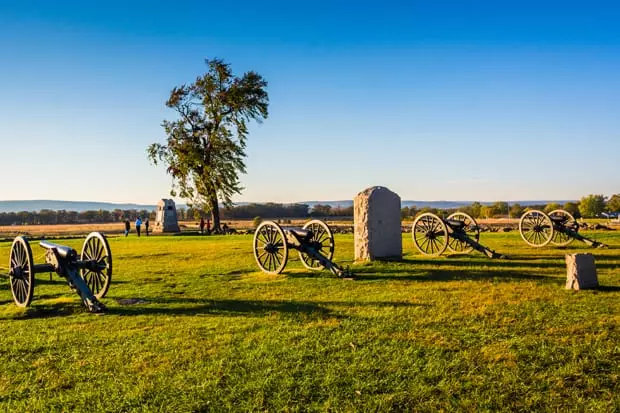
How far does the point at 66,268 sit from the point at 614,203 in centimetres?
4785

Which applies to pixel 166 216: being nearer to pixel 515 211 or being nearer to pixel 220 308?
pixel 220 308

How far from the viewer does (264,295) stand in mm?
10000

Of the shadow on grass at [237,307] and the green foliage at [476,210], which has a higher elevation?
the green foliage at [476,210]

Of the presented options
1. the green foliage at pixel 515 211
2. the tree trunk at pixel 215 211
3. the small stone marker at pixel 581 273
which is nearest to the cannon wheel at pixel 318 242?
the small stone marker at pixel 581 273

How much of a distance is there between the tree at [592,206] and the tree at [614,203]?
75cm

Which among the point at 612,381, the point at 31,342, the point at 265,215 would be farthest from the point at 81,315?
the point at 265,215

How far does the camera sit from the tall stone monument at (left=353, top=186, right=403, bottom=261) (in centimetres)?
1439

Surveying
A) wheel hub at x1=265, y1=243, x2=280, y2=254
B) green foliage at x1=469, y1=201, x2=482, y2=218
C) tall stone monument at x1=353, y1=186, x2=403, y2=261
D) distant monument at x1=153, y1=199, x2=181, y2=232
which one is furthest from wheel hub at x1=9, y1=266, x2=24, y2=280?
green foliage at x1=469, y1=201, x2=482, y2=218

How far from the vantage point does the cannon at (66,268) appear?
29.0 feet

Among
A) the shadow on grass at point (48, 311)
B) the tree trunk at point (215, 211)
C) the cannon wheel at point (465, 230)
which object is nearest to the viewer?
the shadow on grass at point (48, 311)

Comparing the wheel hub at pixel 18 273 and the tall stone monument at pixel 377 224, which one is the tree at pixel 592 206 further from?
the wheel hub at pixel 18 273

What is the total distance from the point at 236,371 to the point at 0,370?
9.00ft

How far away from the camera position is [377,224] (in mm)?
14461

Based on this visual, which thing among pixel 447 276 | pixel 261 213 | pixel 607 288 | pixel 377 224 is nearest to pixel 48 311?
pixel 447 276
